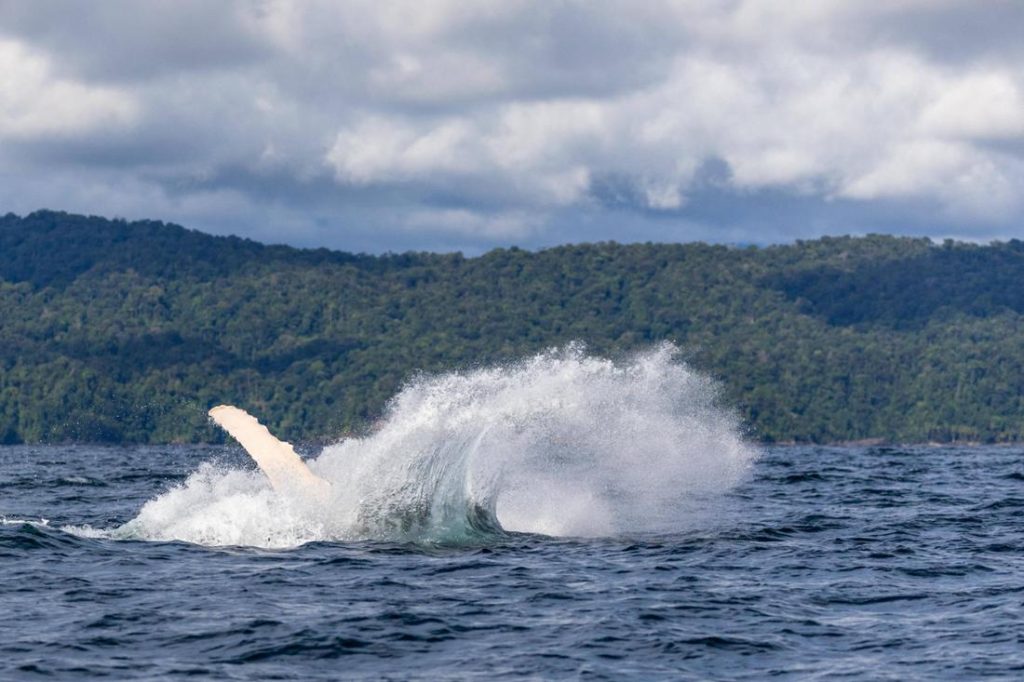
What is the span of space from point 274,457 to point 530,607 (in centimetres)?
974

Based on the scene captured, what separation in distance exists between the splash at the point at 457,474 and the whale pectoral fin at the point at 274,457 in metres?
0.28

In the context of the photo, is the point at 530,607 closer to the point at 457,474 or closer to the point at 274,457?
the point at 457,474

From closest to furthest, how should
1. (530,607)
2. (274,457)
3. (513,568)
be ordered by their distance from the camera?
(530,607) → (513,568) → (274,457)

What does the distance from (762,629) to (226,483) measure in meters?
15.5

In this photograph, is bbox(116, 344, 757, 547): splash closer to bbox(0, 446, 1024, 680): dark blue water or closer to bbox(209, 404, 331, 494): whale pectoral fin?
bbox(209, 404, 331, 494): whale pectoral fin

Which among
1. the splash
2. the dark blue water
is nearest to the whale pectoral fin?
the splash

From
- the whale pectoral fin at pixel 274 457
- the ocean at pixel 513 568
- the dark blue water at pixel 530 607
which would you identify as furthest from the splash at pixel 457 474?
the dark blue water at pixel 530 607

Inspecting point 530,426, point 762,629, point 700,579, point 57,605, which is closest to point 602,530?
point 530,426

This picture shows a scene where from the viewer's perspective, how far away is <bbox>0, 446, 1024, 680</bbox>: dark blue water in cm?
1747

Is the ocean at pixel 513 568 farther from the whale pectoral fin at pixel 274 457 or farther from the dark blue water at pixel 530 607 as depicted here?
the whale pectoral fin at pixel 274 457

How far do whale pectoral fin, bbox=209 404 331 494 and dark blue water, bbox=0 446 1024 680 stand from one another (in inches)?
106

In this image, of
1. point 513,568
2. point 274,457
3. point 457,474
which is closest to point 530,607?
point 513,568

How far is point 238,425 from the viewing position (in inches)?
1179

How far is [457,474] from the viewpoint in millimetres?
29188
